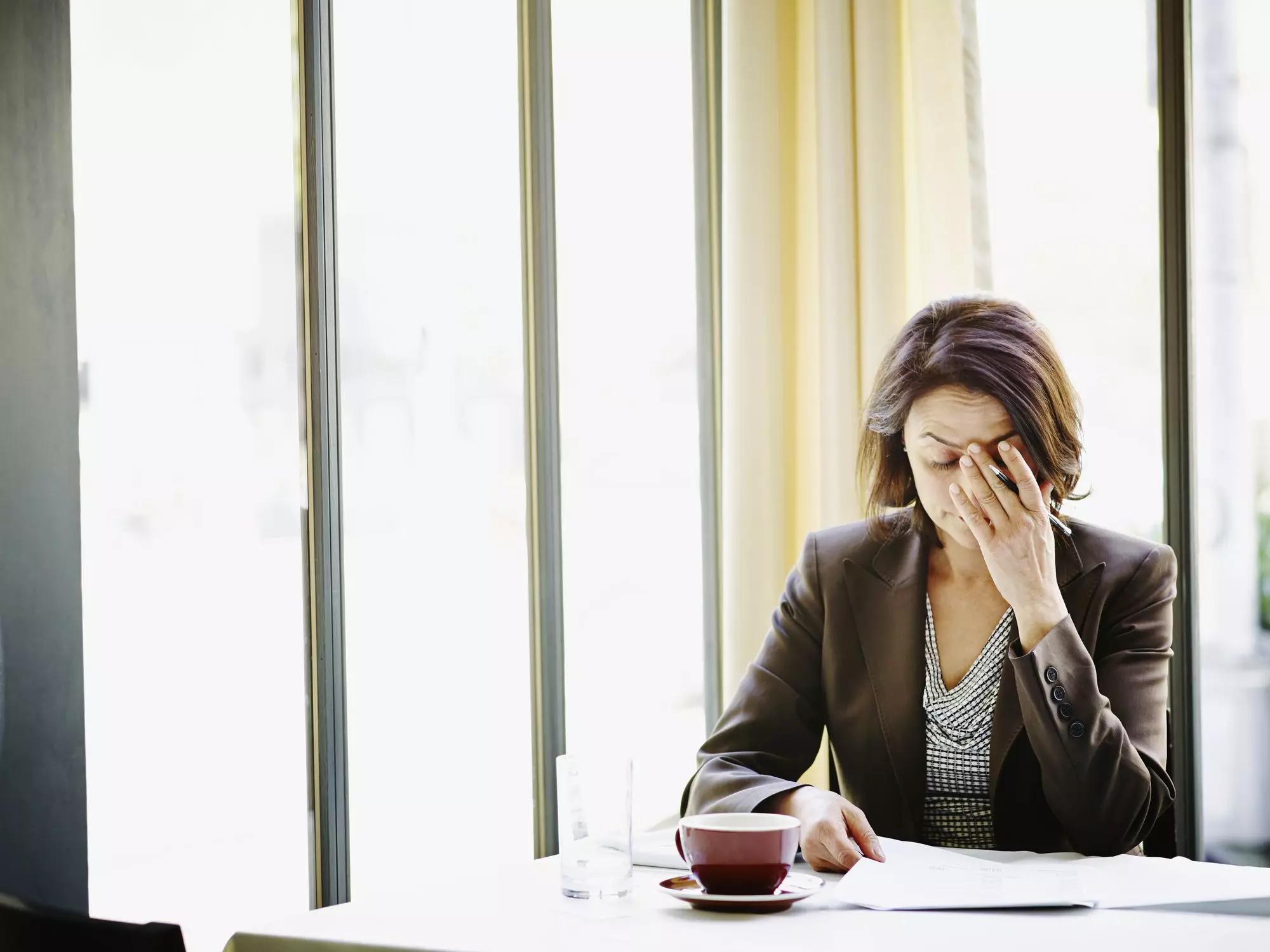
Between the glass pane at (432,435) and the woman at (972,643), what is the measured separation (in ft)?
2.65

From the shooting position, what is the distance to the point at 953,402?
1.61m

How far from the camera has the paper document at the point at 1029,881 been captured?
3.43 ft

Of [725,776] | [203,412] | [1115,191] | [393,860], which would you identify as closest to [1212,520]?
[1115,191]

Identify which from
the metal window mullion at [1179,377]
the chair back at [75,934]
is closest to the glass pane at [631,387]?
the metal window mullion at [1179,377]

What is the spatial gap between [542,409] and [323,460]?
51 centimetres

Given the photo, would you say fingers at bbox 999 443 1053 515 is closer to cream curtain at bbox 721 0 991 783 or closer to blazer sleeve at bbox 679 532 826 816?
blazer sleeve at bbox 679 532 826 816

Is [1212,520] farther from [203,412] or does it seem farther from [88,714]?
[88,714]

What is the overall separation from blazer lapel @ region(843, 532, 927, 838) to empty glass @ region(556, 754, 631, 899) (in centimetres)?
60

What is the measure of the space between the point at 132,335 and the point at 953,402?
1148mm

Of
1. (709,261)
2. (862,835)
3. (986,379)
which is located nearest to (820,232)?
(709,261)

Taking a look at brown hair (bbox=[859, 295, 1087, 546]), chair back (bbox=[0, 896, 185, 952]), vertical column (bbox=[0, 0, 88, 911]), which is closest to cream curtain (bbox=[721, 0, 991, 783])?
brown hair (bbox=[859, 295, 1087, 546])

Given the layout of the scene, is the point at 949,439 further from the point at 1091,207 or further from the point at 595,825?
the point at 1091,207

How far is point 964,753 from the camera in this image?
1.56 m

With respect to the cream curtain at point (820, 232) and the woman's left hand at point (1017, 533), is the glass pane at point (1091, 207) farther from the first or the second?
the woman's left hand at point (1017, 533)
